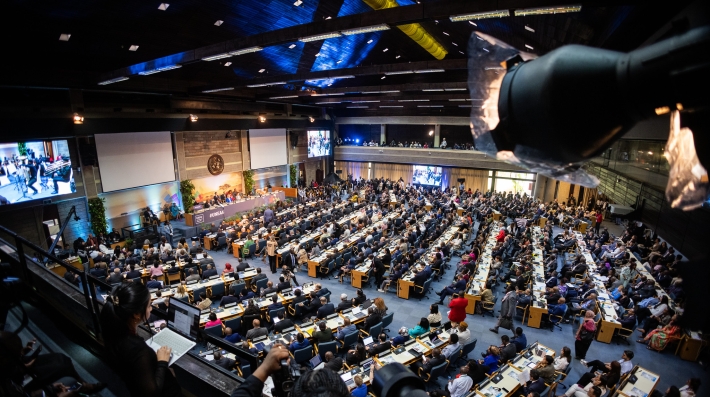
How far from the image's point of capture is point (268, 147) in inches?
922

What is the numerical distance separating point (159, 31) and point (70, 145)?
7.66 meters

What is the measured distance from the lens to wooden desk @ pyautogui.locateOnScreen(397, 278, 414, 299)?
10.3 metres

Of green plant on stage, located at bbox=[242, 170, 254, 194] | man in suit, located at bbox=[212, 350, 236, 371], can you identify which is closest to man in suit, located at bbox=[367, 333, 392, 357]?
man in suit, located at bbox=[212, 350, 236, 371]

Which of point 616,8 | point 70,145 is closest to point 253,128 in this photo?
point 70,145

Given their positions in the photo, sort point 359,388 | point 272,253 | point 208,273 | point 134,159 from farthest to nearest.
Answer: point 134,159
point 272,253
point 208,273
point 359,388

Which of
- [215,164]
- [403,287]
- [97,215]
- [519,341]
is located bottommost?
[403,287]

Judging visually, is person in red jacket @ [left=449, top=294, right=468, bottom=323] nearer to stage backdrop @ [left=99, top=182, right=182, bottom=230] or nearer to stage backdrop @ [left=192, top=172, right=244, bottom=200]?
stage backdrop @ [left=99, top=182, right=182, bottom=230]

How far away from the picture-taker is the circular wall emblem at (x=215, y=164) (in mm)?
20031

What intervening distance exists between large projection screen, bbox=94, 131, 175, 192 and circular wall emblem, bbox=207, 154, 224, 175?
235 cm

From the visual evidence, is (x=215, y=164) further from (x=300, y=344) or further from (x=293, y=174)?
(x=300, y=344)

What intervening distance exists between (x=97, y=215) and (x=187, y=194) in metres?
4.51

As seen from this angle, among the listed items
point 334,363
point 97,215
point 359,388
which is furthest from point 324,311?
point 97,215

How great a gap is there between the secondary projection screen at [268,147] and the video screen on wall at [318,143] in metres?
2.84

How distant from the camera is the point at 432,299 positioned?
34.4 ft
